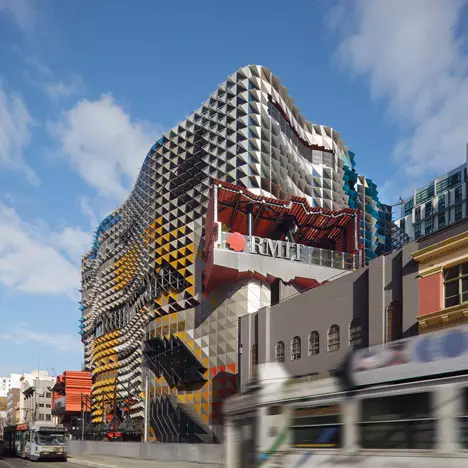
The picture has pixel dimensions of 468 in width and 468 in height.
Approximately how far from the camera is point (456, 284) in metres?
29.3

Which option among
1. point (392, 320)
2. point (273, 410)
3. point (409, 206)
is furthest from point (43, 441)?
point (409, 206)

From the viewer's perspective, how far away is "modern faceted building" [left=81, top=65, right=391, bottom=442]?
53.7 metres

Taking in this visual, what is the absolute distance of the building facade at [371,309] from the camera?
97.1ft

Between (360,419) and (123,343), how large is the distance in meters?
83.3

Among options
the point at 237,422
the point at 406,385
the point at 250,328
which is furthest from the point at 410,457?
the point at 250,328

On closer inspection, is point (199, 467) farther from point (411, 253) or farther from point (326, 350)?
point (411, 253)

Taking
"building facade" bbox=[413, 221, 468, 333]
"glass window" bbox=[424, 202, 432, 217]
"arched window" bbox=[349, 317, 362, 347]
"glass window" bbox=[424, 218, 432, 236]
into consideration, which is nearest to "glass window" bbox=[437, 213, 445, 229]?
"glass window" bbox=[424, 218, 432, 236]

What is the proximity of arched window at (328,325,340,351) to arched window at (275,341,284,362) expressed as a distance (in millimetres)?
5688

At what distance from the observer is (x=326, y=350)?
38.9 metres

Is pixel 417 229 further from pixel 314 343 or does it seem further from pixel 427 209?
pixel 314 343

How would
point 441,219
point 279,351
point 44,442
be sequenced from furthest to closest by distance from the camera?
point 441,219
point 44,442
point 279,351

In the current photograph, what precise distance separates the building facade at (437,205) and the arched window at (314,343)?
128 meters

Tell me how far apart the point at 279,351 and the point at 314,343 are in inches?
172

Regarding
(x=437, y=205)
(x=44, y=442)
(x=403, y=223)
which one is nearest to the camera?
(x=44, y=442)
